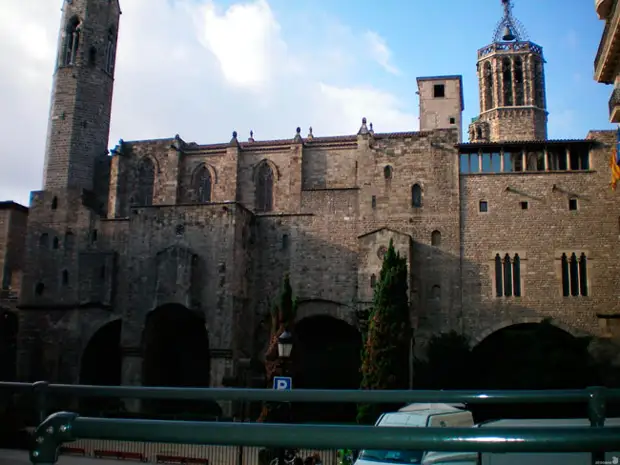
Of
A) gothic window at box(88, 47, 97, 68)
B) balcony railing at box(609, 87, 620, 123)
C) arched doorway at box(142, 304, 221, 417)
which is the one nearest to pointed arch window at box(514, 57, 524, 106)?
arched doorway at box(142, 304, 221, 417)

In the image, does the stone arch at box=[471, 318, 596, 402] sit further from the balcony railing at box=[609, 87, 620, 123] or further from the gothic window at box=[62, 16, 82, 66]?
the gothic window at box=[62, 16, 82, 66]

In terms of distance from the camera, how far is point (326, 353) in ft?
120

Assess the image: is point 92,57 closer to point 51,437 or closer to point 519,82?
point 519,82

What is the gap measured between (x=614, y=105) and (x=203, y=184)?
1188 inches

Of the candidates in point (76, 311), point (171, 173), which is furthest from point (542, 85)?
point (76, 311)

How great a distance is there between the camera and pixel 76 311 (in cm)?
3909

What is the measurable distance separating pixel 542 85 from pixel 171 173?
101 feet

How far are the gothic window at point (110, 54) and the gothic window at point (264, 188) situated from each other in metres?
12.4

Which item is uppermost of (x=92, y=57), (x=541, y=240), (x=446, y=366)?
(x=92, y=57)

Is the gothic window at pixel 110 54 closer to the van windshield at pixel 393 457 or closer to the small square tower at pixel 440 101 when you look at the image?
the small square tower at pixel 440 101

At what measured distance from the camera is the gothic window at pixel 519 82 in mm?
54344

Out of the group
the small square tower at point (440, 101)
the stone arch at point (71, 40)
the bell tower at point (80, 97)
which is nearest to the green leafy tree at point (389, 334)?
the small square tower at point (440, 101)

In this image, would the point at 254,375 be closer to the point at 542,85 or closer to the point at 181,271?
the point at 181,271

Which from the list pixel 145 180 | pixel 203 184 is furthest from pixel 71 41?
pixel 203 184
